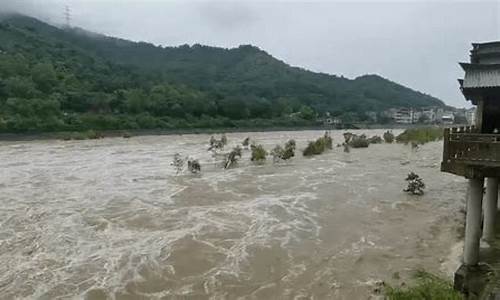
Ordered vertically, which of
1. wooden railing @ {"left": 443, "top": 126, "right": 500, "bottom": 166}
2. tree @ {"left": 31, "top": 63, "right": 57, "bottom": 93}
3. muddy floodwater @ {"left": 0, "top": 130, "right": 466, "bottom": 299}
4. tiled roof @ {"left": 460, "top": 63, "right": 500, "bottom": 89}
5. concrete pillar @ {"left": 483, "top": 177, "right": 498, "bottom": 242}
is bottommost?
muddy floodwater @ {"left": 0, "top": 130, "right": 466, "bottom": 299}

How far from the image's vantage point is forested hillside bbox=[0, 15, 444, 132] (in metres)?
61.5

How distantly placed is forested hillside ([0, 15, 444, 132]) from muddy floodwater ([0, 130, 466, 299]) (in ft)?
118

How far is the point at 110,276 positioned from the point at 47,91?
6348 centimetres

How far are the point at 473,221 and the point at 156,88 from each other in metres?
79.9

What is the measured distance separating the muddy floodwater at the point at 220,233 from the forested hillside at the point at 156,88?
3605 centimetres

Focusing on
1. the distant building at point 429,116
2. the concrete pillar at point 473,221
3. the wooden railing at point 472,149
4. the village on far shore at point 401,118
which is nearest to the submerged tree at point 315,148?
the concrete pillar at point 473,221

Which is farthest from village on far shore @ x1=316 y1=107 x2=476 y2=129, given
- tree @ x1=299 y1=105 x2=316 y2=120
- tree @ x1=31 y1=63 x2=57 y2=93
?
tree @ x1=31 y1=63 x2=57 y2=93

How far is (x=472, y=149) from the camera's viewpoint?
752 cm

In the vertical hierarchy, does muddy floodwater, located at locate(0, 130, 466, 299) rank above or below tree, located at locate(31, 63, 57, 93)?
below

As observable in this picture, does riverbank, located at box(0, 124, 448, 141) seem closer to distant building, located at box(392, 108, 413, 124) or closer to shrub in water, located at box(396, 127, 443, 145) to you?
distant building, located at box(392, 108, 413, 124)

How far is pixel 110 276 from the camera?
10.1 meters

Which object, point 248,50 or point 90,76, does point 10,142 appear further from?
point 248,50

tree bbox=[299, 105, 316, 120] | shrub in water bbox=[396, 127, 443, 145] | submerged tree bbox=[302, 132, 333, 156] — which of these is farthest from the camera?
tree bbox=[299, 105, 316, 120]

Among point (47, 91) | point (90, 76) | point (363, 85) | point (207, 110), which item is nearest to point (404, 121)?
point (363, 85)
